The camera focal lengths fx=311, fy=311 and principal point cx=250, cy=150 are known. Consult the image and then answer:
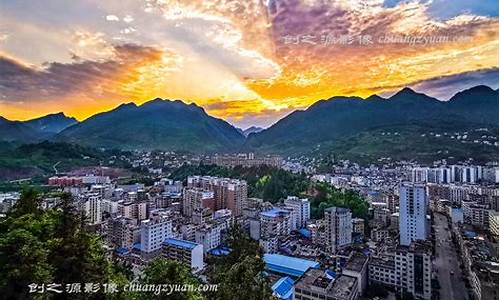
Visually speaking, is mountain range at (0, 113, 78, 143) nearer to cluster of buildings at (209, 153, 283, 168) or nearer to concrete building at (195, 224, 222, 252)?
concrete building at (195, 224, 222, 252)

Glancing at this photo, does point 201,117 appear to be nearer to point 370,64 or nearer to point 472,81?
point 370,64


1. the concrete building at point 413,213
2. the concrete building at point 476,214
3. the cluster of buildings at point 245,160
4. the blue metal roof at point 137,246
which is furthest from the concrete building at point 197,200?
the concrete building at point 476,214

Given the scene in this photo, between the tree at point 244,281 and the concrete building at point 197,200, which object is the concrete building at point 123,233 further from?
the tree at point 244,281

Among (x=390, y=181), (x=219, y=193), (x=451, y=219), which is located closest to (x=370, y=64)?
(x=451, y=219)

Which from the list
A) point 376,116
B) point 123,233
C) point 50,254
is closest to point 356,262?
point 376,116

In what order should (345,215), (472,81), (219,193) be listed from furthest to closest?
(219,193) < (345,215) < (472,81)

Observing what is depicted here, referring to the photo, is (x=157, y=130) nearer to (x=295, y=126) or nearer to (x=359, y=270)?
(x=295, y=126)
